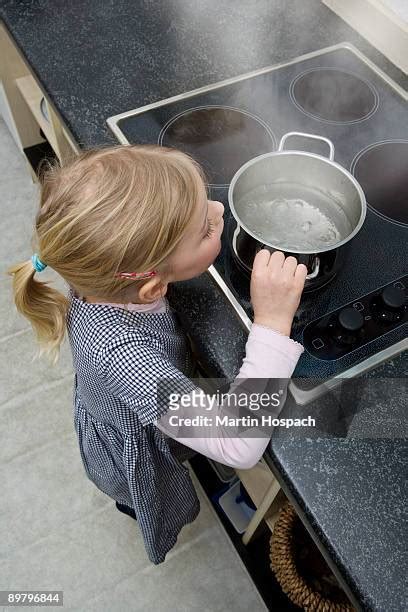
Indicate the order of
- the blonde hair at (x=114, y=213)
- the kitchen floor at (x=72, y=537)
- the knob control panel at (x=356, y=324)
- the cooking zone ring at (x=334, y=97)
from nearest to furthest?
the blonde hair at (x=114, y=213) → the knob control panel at (x=356, y=324) → the cooking zone ring at (x=334, y=97) → the kitchen floor at (x=72, y=537)

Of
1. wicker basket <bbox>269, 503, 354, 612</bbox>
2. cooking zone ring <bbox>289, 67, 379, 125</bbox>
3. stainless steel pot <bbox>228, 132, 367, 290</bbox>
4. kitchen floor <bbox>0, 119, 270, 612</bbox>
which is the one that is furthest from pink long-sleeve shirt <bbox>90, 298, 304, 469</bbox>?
kitchen floor <bbox>0, 119, 270, 612</bbox>

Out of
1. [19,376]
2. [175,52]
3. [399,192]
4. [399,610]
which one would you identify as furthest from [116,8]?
[399,610]

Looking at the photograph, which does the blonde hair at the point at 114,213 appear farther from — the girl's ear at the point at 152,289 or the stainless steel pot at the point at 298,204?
the stainless steel pot at the point at 298,204

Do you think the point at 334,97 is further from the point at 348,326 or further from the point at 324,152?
the point at 348,326

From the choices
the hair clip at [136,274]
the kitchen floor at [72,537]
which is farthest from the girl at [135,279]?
the kitchen floor at [72,537]

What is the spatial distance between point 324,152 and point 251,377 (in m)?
0.48

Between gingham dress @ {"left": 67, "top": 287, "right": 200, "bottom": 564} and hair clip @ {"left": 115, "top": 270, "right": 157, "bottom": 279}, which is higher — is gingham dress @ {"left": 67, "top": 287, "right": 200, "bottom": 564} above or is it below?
below

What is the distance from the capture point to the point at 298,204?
87 cm

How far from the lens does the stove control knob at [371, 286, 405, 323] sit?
78 centimetres

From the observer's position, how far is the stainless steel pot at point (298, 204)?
0.79 m

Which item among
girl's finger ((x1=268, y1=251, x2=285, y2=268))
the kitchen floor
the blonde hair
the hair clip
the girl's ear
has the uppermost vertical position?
the blonde hair

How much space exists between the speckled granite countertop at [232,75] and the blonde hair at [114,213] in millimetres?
171

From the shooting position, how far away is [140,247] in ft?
2.21

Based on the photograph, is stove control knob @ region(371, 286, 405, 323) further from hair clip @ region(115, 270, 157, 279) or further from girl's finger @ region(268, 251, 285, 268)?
hair clip @ region(115, 270, 157, 279)
